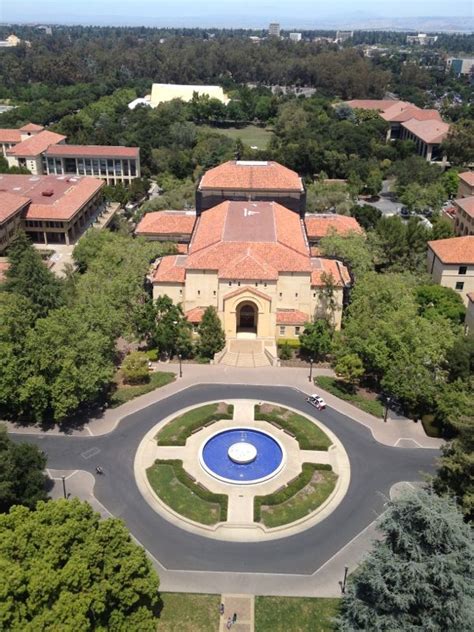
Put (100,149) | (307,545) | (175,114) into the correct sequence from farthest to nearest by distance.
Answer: (175,114) → (100,149) → (307,545)

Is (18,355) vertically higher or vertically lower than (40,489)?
higher

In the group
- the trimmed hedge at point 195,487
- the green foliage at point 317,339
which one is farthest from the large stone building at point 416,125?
the trimmed hedge at point 195,487

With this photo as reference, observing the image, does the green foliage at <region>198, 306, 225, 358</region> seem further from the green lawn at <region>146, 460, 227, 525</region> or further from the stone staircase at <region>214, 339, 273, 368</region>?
the green lawn at <region>146, 460, 227, 525</region>

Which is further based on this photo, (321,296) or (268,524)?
(321,296)

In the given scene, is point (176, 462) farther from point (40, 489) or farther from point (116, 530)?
point (116, 530)

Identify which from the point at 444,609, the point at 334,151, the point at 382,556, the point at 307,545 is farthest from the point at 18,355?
the point at 334,151

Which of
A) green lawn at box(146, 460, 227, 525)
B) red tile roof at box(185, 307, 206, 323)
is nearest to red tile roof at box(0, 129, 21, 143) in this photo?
red tile roof at box(185, 307, 206, 323)
